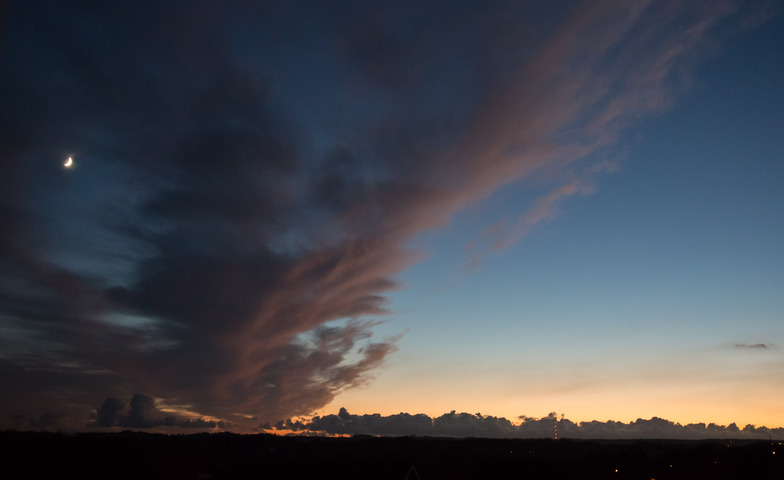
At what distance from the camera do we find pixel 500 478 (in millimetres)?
118625

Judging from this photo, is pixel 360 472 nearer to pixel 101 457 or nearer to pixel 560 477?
pixel 560 477

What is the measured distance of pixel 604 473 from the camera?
128625 mm

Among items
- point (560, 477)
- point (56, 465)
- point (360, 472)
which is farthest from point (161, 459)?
point (560, 477)

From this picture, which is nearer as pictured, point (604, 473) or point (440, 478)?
point (440, 478)

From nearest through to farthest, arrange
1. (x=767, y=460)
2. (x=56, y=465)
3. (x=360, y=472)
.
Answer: (x=56, y=465) < (x=767, y=460) < (x=360, y=472)

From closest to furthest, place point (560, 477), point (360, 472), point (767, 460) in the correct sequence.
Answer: point (560, 477) < point (767, 460) < point (360, 472)

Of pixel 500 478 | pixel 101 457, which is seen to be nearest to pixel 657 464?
pixel 500 478

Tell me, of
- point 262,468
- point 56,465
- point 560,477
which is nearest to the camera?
point 56,465

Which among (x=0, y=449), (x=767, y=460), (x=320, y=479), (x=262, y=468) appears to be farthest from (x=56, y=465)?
(x=767, y=460)

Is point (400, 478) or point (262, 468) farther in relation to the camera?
point (262, 468)

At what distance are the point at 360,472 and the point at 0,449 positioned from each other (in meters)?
83.5

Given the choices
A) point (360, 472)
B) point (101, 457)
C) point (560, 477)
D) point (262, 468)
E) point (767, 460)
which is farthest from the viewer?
point (262, 468)

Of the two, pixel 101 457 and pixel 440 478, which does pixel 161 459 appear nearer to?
pixel 101 457

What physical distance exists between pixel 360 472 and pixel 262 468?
3243 centimetres
